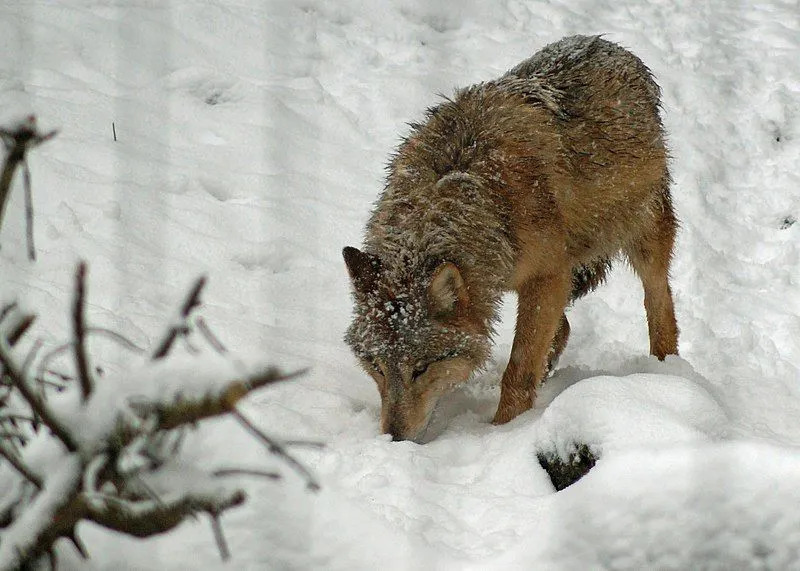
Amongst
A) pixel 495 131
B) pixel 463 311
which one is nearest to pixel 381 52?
pixel 495 131

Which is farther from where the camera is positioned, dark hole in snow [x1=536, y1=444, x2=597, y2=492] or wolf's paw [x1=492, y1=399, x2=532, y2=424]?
wolf's paw [x1=492, y1=399, x2=532, y2=424]

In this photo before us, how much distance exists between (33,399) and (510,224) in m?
4.07

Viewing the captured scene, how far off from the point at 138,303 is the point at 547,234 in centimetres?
243

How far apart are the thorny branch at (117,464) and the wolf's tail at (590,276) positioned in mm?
5096

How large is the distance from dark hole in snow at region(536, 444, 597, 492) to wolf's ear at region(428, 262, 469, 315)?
3.83 ft

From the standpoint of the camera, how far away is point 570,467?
4012 mm

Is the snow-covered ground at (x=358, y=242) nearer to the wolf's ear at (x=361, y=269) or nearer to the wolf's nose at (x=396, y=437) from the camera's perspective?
the wolf's nose at (x=396, y=437)

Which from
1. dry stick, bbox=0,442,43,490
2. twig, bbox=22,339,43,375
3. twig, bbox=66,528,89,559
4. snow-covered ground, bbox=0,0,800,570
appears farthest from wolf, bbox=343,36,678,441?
dry stick, bbox=0,442,43,490

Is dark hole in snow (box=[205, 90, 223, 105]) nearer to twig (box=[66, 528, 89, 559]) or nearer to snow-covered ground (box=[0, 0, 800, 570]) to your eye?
snow-covered ground (box=[0, 0, 800, 570])

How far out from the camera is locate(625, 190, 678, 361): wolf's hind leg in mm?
6426

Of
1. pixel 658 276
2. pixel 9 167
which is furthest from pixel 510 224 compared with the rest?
pixel 9 167

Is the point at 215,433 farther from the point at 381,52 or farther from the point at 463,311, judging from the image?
the point at 381,52

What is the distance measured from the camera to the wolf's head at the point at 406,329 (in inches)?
193

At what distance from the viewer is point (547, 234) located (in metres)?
5.47
